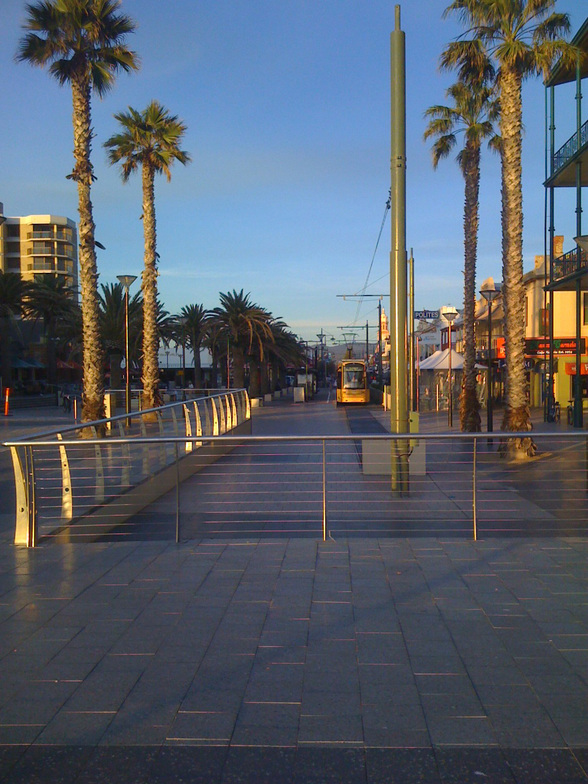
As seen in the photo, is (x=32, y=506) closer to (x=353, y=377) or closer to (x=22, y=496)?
(x=22, y=496)

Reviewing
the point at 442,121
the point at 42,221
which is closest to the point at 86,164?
the point at 442,121

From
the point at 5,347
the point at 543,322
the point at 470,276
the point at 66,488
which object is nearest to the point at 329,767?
the point at 66,488

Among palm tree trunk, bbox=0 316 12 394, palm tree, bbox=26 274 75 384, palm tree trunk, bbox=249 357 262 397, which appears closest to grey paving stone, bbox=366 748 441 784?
palm tree trunk, bbox=249 357 262 397

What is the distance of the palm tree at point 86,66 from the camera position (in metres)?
22.0

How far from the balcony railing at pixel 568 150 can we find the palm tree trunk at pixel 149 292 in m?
15.6

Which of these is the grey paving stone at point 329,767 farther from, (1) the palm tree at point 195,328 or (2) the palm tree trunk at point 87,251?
(1) the palm tree at point 195,328

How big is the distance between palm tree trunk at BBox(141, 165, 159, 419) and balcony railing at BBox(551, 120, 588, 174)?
15617 millimetres

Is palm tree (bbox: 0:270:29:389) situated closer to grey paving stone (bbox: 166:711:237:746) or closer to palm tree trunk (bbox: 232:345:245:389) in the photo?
palm tree trunk (bbox: 232:345:245:389)

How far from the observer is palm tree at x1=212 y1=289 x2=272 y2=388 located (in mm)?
46688

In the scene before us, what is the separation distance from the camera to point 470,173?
2452 cm

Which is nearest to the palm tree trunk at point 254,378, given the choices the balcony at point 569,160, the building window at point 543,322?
the building window at point 543,322

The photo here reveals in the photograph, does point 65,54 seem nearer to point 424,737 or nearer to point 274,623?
point 274,623

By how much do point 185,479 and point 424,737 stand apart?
11.1m

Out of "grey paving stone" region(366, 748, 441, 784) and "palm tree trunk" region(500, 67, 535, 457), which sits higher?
"palm tree trunk" region(500, 67, 535, 457)
